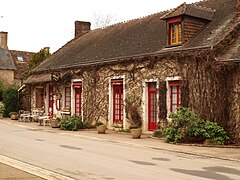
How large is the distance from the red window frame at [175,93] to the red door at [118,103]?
3817 millimetres

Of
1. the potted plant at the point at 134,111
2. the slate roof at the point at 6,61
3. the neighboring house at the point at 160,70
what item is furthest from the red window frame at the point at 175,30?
the slate roof at the point at 6,61

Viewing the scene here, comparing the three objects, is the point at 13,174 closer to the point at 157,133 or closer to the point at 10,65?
the point at 157,133

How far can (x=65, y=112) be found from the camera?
26234 mm

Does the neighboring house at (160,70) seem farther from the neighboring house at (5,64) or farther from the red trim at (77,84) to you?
the neighboring house at (5,64)

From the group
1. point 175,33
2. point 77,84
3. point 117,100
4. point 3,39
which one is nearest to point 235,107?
point 175,33

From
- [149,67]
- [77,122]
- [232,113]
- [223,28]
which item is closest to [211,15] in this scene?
[223,28]

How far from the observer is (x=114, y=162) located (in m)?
11.4

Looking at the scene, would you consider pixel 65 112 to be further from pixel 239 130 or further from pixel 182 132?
pixel 239 130

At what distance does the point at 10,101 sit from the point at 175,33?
56.2 feet

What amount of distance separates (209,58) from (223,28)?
2.08 meters

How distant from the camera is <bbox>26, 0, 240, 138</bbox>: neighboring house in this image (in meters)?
17.0

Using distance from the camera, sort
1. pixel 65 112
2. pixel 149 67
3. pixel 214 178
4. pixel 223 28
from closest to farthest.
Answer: pixel 214 178
pixel 223 28
pixel 149 67
pixel 65 112

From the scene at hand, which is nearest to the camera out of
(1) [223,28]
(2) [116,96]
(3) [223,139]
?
(3) [223,139]

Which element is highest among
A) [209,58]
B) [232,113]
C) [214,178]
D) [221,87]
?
[209,58]
